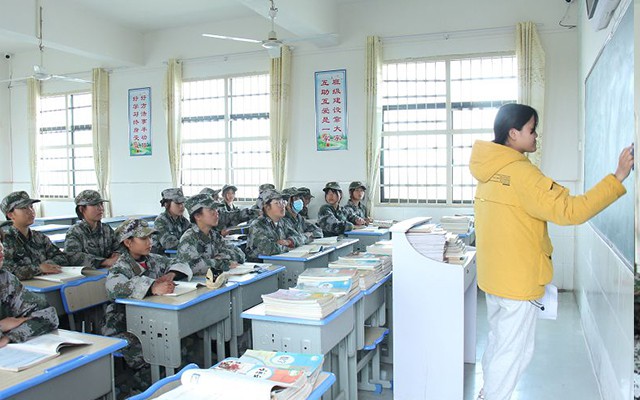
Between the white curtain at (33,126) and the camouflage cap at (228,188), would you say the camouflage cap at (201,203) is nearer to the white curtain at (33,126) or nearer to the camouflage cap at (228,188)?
the camouflage cap at (228,188)

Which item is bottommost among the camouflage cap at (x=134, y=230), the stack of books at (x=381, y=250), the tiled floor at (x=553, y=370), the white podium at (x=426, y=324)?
the tiled floor at (x=553, y=370)

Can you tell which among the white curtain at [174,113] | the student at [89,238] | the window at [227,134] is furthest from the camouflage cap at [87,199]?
the white curtain at [174,113]

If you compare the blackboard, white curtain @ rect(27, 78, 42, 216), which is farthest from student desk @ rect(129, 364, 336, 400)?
white curtain @ rect(27, 78, 42, 216)

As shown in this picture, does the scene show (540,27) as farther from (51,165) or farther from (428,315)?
(51,165)

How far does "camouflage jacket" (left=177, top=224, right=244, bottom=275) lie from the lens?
3.68 meters

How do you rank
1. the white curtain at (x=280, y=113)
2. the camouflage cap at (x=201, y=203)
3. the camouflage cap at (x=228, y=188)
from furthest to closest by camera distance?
the camouflage cap at (x=228, y=188) → the white curtain at (x=280, y=113) → the camouflage cap at (x=201, y=203)

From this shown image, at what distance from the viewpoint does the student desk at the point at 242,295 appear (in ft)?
10.6

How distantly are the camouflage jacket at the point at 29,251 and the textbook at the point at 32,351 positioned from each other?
1.89 m

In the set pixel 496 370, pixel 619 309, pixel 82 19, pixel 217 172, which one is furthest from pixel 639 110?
pixel 82 19

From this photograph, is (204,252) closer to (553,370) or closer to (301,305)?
(301,305)

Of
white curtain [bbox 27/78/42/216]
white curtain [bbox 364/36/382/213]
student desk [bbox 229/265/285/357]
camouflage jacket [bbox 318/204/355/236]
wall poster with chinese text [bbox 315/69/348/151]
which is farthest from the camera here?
white curtain [bbox 27/78/42/216]

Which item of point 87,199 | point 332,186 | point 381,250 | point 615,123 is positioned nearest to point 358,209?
point 332,186

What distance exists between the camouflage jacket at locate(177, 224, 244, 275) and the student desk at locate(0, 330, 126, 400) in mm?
1438

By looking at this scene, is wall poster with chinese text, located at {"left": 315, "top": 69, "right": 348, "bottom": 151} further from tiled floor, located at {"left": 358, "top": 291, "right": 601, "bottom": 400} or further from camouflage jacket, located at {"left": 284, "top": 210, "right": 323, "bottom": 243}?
tiled floor, located at {"left": 358, "top": 291, "right": 601, "bottom": 400}
